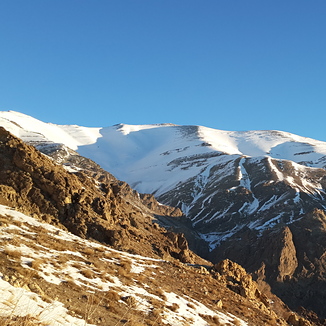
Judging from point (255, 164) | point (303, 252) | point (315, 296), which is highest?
point (255, 164)

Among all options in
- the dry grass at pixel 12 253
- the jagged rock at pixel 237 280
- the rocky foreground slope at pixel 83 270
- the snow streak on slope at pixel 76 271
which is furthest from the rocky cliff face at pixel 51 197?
the dry grass at pixel 12 253

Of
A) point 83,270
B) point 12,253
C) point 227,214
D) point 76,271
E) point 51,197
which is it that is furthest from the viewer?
point 227,214

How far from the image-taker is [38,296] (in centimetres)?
1050

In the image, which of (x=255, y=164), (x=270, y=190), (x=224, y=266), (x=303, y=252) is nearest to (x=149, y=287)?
(x=224, y=266)

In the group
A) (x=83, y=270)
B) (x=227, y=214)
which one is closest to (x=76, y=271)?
(x=83, y=270)

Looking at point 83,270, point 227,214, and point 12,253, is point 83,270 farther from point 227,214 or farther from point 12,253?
point 227,214

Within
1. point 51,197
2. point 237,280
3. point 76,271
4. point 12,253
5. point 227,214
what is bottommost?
point 237,280

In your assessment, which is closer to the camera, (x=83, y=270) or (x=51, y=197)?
(x=83, y=270)

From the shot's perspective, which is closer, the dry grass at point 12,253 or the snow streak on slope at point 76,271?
the snow streak on slope at point 76,271

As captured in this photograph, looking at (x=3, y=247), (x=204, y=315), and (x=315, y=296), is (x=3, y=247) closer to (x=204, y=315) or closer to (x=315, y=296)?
(x=204, y=315)

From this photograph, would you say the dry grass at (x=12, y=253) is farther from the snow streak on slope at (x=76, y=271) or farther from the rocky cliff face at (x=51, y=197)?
the rocky cliff face at (x=51, y=197)

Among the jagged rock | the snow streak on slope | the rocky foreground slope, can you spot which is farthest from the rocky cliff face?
the jagged rock

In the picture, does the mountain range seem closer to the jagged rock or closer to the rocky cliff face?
the rocky cliff face

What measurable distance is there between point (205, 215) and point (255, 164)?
1892 inches
